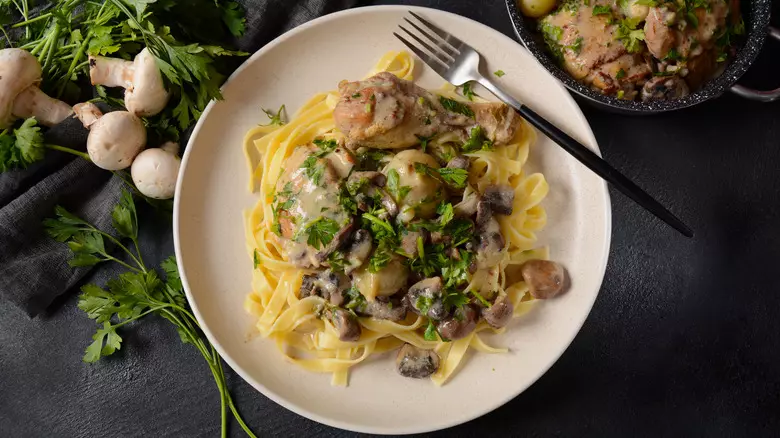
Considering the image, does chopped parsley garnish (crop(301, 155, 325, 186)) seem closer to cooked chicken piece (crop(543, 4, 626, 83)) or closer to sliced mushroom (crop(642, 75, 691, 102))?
cooked chicken piece (crop(543, 4, 626, 83))

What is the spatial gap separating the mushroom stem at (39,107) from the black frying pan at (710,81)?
3106mm

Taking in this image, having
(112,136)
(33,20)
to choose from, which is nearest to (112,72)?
(112,136)

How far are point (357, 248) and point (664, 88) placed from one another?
210 cm

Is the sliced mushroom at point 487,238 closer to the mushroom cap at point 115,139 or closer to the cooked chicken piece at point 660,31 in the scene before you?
the cooked chicken piece at point 660,31

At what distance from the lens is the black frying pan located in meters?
3.50

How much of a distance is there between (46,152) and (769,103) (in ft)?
16.6

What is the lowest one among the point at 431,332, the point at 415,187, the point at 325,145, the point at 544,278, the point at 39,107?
the point at 431,332

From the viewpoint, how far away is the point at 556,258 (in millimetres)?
3705

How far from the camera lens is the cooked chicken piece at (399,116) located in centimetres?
345

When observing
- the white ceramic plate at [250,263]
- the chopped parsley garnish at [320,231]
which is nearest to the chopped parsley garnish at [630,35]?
the white ceramic plate at [250,263]

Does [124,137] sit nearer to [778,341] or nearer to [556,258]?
[556,258]

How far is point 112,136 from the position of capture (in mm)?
3871

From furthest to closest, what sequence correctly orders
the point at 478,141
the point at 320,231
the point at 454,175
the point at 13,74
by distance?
1. the point at 13,74
2. the point at 478,141
3. the point at 454,175
4. the point at 320,231

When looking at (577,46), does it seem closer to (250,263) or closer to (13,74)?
(250,263)
